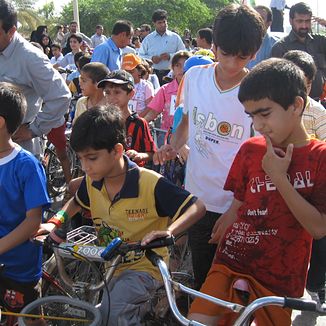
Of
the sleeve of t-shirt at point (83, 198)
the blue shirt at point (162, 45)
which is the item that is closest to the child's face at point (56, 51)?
the blue shirt at point (162, 45)

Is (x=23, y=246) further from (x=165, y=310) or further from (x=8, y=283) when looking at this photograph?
(x=165, y=310)

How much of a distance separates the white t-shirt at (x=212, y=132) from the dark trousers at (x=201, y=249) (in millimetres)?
187

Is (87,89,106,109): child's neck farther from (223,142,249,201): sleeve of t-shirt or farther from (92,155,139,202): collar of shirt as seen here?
(223,142,249,201): sleeve of t-shirt

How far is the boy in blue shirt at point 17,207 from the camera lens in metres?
2.05

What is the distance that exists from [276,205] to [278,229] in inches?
4.3

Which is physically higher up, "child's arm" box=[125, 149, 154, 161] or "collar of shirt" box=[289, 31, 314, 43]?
"collar of shirt" box=[289, 31, 314, 43]

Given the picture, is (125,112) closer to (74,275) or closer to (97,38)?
(74,275)

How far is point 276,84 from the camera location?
64.7 inches

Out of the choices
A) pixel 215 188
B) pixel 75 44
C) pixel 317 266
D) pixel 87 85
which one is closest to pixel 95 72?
pixel 87 85

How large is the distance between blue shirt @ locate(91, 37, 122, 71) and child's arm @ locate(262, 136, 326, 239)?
4861mm

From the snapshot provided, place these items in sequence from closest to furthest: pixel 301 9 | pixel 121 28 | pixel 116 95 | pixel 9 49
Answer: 1. pixel 9 49
2. pixel 116 95
3. pixel 301 9
4. pixel 121 28

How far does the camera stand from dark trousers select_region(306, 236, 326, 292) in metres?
2.92

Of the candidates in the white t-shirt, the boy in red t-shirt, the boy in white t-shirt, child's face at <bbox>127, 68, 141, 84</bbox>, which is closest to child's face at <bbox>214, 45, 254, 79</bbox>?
the boy in white t-shirt

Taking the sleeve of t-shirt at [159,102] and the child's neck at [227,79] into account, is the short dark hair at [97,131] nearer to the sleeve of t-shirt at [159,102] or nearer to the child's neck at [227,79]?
the child's neck at [227,79]
